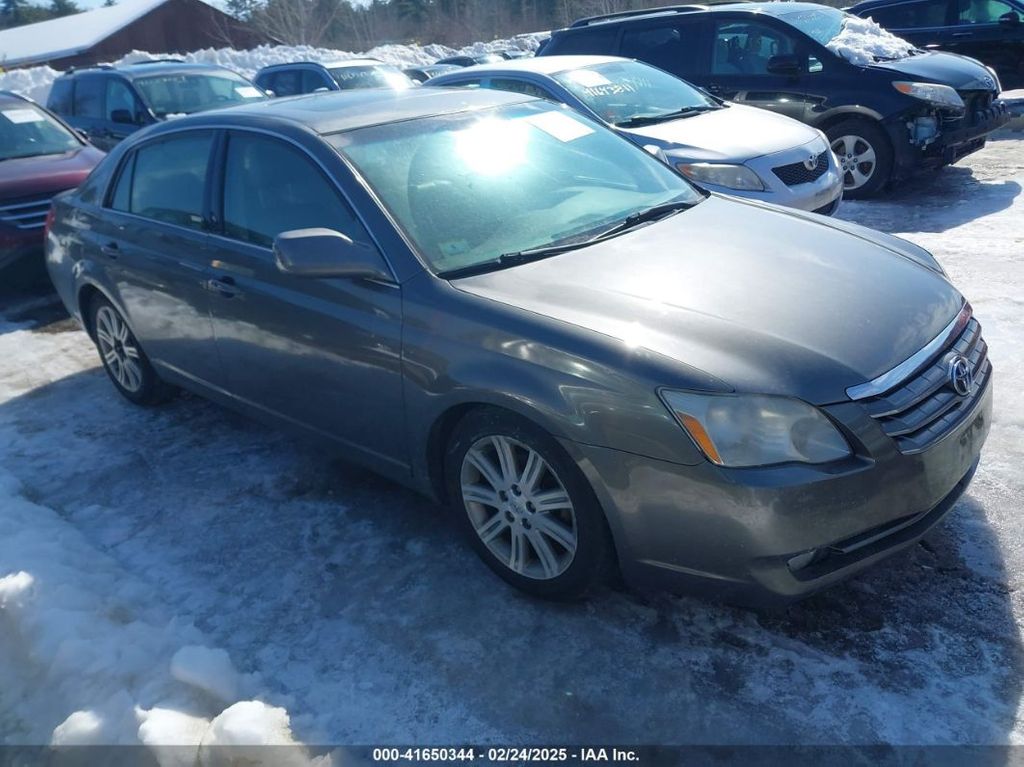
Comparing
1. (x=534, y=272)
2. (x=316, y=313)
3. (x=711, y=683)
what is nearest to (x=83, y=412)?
(x=316, y=313)

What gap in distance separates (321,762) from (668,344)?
1575 millimetres

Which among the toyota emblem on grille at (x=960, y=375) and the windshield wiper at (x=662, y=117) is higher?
the windshield wiper at (x=662, y=117)

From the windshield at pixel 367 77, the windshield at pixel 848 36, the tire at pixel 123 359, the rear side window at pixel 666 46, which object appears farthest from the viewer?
A: the windshield at pixel 367 77

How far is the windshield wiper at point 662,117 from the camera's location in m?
7.24

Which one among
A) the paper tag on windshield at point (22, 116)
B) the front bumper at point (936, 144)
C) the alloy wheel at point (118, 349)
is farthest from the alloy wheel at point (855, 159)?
the paper tag on windshield at point (22, 116)

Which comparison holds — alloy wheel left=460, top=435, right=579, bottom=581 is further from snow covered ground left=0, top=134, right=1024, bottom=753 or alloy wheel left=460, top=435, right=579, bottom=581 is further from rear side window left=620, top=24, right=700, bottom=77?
rear side window left=620, top=24, right=700, bottom=77

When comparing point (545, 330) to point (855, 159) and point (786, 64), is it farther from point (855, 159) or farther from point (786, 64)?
point (786, 64)

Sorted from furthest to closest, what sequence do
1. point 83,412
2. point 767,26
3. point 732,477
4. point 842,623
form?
point 767,26
point 83,412
point 842,623
point 732,477

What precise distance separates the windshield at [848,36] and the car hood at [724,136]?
160cm

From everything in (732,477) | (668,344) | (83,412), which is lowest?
(83,412)

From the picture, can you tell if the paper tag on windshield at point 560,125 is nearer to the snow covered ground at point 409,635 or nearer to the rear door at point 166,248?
the rear door at point 166,248

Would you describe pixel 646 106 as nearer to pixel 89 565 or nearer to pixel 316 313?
pixel 316 313

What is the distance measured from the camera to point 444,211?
349 cm

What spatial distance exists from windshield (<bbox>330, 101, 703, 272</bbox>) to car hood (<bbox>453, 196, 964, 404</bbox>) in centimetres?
21
